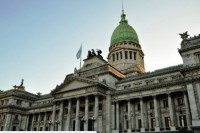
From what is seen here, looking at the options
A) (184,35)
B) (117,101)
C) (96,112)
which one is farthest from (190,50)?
(96,112)

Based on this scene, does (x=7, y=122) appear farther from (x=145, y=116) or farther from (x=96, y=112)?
(x=145, y=116)

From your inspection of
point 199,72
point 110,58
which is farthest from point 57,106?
point 199,72

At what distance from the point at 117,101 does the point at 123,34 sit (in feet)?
120

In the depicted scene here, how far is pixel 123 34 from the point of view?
77.9m

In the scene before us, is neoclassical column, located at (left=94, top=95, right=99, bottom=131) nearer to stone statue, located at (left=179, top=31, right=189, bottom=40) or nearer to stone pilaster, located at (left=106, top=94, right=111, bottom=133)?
stone pilaster, located at (left=106, top=94, right=111, bottom=133)

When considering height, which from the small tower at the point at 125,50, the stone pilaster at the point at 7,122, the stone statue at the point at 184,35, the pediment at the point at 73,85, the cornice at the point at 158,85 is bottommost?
the stone pilaster at the point at 7,122

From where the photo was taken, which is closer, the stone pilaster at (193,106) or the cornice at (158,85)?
the stone pilaster at (193,106)

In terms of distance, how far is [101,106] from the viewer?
50.0m

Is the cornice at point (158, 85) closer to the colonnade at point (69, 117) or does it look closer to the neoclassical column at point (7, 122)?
the colonnade at point (69, 117)

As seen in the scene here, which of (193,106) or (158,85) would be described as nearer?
(193,106)

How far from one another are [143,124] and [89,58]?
26857 millimetres

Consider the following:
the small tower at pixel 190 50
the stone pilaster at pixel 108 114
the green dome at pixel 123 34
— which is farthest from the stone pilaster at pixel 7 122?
the small tower at pixel 190 50

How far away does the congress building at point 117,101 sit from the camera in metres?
39.3

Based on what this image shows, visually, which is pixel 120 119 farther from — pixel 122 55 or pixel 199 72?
pixel 122 55
